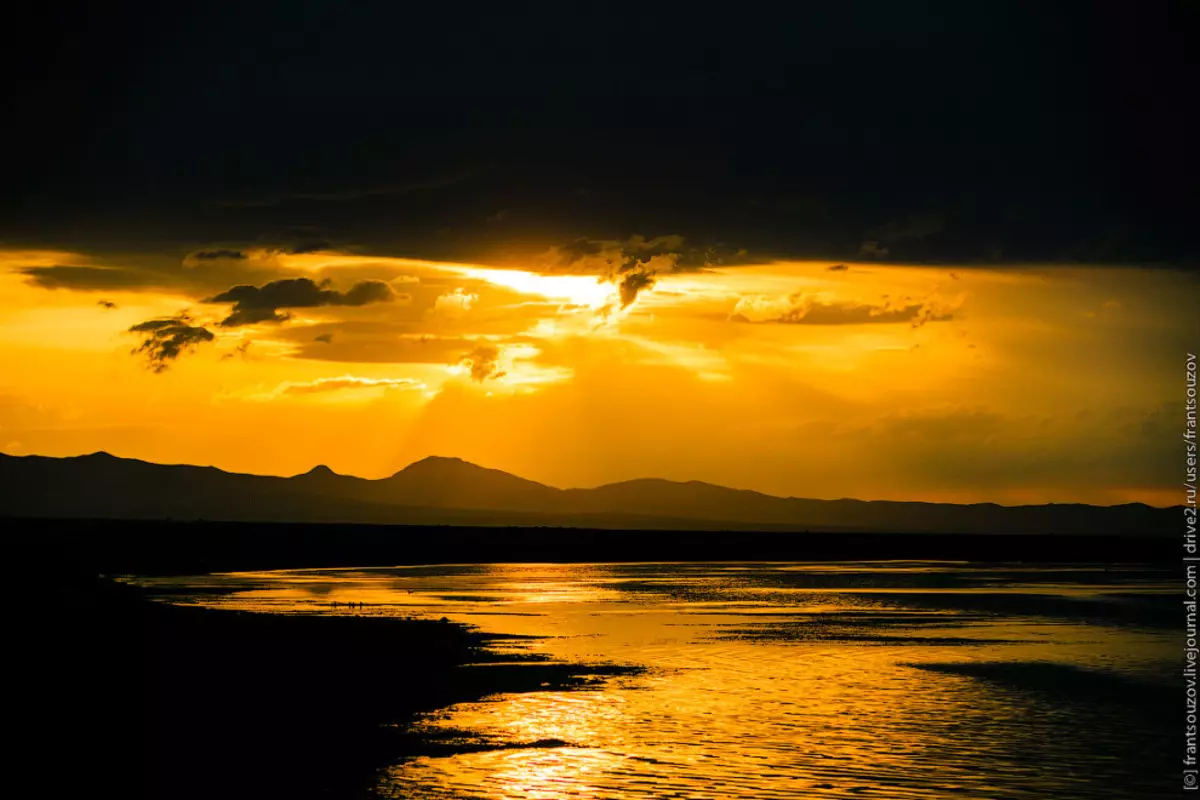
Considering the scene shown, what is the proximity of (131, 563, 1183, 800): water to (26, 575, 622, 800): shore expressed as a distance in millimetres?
1820

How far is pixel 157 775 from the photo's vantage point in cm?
2797

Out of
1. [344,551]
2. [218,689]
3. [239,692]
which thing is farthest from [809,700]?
[344,551]

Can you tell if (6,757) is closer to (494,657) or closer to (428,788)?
(428,788)

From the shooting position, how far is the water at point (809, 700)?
1138 inches

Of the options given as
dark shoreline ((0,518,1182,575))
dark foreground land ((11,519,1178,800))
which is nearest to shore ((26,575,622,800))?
dark foreground land ((11,519,1178,800))

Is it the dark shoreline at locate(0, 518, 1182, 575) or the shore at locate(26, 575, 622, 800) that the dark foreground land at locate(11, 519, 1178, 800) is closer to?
the shore at locate(26, 575, 622, 800)

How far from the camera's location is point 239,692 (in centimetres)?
3741

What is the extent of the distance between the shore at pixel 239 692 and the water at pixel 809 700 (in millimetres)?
1820

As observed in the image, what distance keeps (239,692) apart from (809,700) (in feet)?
52.3

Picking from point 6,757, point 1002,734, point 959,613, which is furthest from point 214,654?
point 959,613

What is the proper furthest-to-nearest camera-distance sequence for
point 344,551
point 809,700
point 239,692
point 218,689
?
point 344,551, point 809,700, point 218,689, point 239,692

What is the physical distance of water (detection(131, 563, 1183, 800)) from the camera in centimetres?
2891

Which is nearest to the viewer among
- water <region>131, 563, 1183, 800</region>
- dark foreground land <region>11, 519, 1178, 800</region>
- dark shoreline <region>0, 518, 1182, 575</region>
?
dark foreground land <region>11, 519, 1178, 800</region>

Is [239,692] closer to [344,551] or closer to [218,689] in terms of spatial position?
[218,689]
